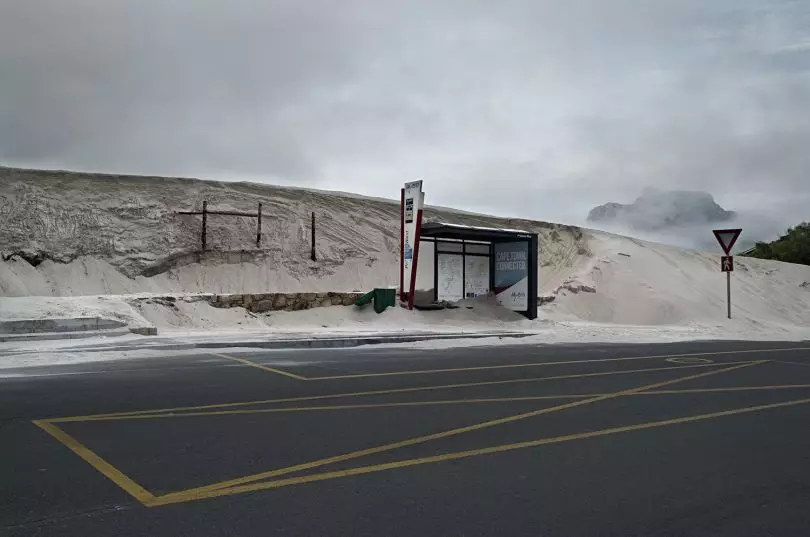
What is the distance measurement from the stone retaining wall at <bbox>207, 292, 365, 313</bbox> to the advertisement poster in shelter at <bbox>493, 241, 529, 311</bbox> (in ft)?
18.9

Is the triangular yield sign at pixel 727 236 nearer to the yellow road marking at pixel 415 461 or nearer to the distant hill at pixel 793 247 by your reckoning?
the yellow road marking at pixel 415 461

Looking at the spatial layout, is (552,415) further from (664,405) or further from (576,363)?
(576,363)

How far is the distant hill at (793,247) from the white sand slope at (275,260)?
9.59m

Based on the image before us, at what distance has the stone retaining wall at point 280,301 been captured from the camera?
21438 mm

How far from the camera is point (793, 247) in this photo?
5066 centimetres

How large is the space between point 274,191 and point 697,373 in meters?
33.7

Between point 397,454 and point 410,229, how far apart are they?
17413 millimetres

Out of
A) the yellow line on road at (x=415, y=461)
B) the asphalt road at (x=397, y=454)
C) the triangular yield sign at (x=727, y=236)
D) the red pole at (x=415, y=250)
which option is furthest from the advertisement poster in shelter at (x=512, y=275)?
the yellow line on road at (x=415, y=461)

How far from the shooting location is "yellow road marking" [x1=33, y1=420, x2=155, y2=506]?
442 centimetres

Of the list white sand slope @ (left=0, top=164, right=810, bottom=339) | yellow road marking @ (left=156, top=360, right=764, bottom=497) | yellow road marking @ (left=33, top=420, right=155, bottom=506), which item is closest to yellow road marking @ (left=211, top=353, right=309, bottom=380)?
yellow road marking @ (left=156, top=360, right=764, bottom=497)

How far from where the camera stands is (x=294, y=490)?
14.9ft

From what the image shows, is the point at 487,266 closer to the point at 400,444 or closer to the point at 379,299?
the point at 379,299

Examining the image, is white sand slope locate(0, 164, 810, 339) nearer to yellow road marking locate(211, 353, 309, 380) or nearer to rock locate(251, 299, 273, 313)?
rock locate(251, 299, 273, 313)

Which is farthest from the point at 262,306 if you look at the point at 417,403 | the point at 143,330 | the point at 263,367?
the point at 417,403
